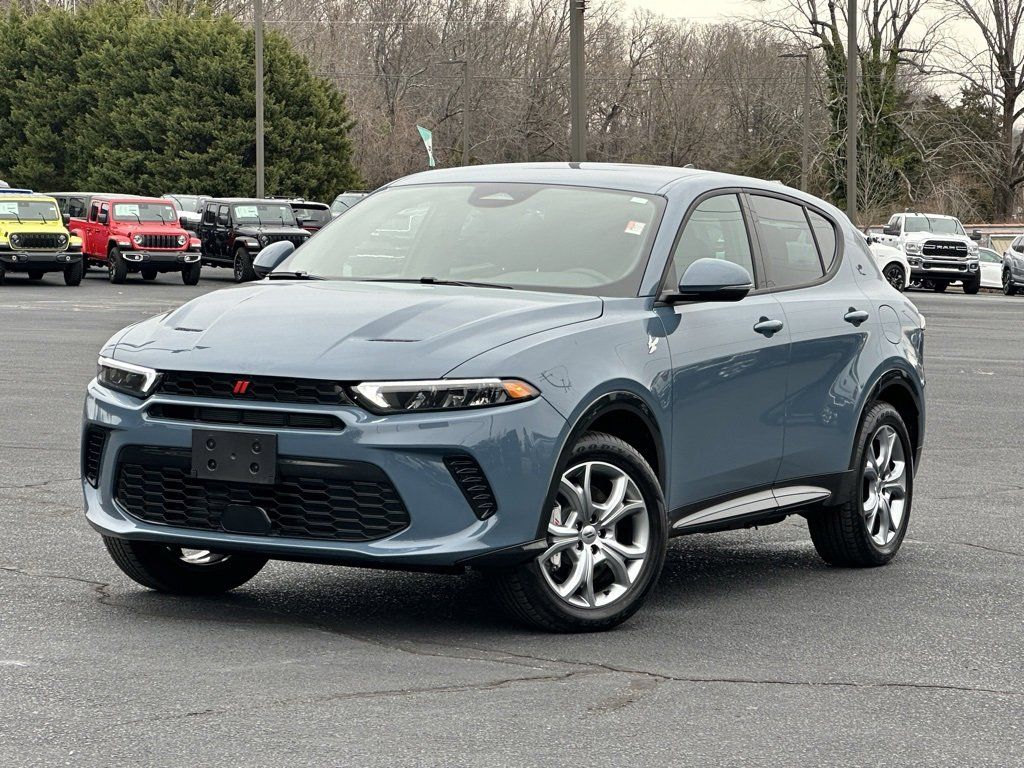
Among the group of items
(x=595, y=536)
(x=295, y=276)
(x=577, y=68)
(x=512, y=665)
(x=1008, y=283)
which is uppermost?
(x=577, y=68)

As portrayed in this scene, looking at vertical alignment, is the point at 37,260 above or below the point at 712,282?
below

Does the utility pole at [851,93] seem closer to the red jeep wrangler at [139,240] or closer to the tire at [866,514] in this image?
the red jeep wrangler at [139,240]

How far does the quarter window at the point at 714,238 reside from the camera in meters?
6.67

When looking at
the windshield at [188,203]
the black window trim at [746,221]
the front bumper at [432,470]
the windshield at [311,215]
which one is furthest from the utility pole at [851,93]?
the front bumper at [432,470]

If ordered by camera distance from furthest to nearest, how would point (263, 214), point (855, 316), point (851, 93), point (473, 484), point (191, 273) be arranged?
1. point (851, 93)
2. point (263, 214)
3. point (191, 273)
4. point (855, 316)
5. point (473, 484)

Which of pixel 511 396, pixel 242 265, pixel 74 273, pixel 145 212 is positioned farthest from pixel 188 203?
pixel 511 396

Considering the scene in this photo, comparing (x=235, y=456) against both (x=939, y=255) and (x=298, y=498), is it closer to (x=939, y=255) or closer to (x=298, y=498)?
(x=298, y=498)

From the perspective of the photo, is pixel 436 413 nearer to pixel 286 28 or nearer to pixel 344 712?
pixel 344 712

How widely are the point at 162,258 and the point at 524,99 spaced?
47337 mm

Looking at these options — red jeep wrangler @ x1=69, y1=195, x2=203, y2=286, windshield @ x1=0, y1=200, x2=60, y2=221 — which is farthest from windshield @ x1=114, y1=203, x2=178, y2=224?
windshield @ x1=0, y1=200, x2=60, y2=221

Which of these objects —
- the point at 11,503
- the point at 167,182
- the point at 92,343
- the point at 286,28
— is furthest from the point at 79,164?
the point at 11,503

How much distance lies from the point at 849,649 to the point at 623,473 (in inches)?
38.1

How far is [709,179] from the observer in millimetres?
7031

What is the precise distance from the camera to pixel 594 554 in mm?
5945
